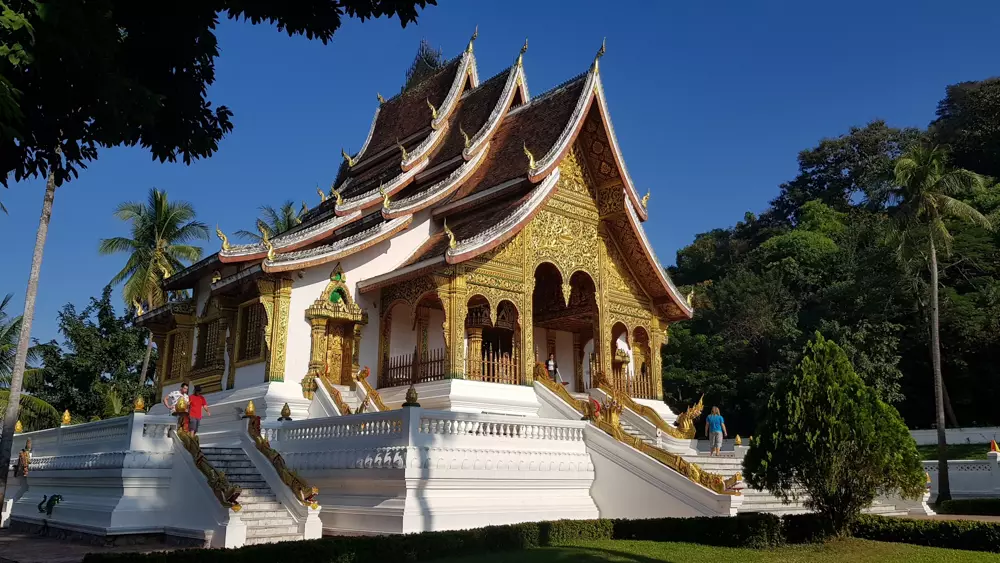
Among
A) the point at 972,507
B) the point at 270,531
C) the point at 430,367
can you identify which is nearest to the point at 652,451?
the point at 430,367

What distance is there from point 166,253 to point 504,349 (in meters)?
16.0

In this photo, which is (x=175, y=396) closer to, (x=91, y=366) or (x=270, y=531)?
(x=270, y=531)

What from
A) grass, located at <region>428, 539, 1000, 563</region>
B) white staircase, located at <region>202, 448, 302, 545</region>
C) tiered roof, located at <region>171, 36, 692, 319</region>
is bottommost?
grass, located at <region>428, 539, 1000, 563</region>

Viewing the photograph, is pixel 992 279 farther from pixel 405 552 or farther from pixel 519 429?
pixel 405 552

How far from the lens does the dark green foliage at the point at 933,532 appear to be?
8875 millimetres

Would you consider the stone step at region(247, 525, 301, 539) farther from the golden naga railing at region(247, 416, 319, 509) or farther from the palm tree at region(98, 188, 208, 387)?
the palm tree at region(98, 188, 208, 387)

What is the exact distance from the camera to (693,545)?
884 cm

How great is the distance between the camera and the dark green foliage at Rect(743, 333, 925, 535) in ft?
28.2

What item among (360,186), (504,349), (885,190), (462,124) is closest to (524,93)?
(462,124)

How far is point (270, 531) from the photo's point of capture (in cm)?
981

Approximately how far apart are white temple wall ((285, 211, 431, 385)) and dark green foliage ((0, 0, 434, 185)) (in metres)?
7.80

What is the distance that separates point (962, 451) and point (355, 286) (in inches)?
735

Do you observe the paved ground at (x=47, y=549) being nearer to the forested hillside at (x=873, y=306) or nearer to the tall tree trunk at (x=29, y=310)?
the tall tree trunk at (x=29, y=310)

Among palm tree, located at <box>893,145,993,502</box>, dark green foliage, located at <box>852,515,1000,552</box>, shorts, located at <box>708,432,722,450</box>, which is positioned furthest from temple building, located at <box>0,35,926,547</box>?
palm tree, located at <box>893,145,993,502</box>
